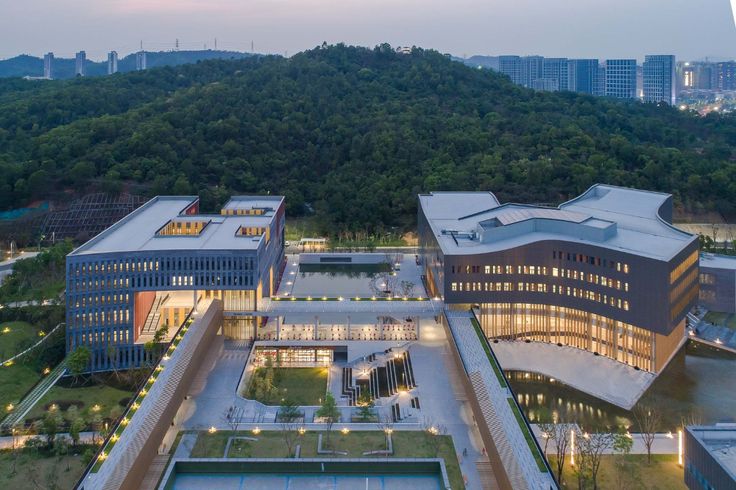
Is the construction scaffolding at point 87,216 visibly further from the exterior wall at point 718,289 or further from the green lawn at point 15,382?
the exterior wall at point 718,289

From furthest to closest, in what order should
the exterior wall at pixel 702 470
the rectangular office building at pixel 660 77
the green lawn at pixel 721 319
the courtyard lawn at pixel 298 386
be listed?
the rectangular office building at pixel 660 77 → the green lawn at pixel 721 319 → the courtyard lawn at pixel 298 386 → the exterior wall at pixel 702 470

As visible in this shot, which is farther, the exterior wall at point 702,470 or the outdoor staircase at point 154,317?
the outdoor staircase at point 154,317

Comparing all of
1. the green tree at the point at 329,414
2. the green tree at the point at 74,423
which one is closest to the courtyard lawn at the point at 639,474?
the green tree at the point at 329,414

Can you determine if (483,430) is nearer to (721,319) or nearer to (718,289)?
(721,319)

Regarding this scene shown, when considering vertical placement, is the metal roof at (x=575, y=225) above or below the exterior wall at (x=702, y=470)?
above

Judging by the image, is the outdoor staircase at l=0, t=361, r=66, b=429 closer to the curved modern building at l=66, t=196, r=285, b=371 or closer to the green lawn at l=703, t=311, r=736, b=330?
the curved modern building at l=66, t=196, r=285, b=371

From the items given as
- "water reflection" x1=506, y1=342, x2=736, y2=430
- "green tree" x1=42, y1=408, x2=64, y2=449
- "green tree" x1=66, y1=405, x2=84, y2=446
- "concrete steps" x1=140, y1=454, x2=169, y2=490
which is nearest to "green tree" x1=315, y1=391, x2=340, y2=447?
"concrete steps" x1=140, y1=454, x2=169, y2=490
